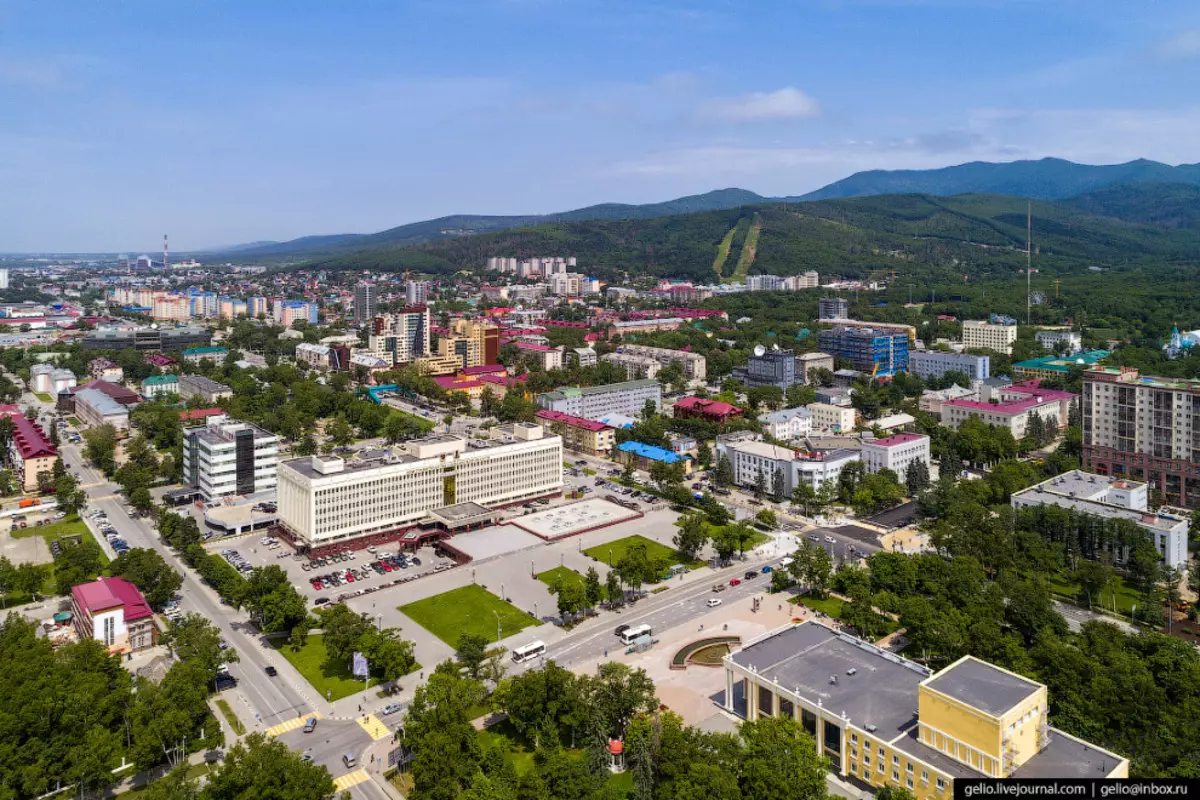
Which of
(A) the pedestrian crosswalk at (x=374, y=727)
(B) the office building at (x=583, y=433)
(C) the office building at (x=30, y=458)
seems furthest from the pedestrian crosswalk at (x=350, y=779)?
(C) the office building at (x=30, y=458)

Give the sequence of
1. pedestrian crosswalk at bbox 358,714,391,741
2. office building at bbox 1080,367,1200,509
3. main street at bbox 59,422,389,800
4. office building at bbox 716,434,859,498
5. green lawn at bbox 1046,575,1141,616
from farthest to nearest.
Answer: office building at bbox 716,434,859,498 < office building at bbox 1080,367,1200,509 < green lawn at bbox 1046,575,1141,616 < pedestrian crosswalk at bbox 358,714,391,741 < main street at bbox 59,422,389,800

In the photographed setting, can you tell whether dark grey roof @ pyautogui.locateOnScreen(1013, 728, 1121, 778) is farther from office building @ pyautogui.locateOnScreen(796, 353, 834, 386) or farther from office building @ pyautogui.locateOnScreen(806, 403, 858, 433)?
office building @ pyautogui.locateOnScreen(796, 353, 834, 386)

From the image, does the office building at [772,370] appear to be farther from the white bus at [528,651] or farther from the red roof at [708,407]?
the white bus at [528,651]

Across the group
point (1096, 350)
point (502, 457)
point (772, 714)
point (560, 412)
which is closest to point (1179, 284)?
point (1096, 350)

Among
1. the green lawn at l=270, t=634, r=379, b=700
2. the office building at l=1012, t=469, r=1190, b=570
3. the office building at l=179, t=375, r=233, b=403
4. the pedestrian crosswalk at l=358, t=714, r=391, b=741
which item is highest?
the office building at l=179, t=375, r=233, b=403

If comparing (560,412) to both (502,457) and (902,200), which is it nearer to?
(502,457)

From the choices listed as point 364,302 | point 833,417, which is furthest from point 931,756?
point 364,302

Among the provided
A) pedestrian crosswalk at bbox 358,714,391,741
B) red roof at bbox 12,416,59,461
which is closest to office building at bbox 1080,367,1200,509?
pedestrian crosswalk at bbox 358,714,391,741
